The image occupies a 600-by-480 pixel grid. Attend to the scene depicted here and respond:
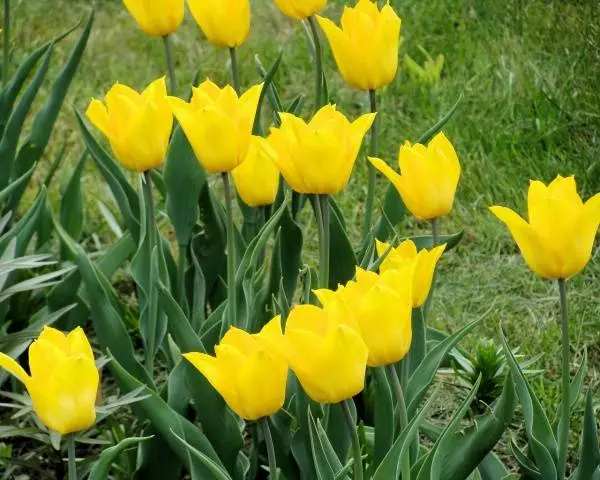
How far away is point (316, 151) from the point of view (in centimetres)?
155

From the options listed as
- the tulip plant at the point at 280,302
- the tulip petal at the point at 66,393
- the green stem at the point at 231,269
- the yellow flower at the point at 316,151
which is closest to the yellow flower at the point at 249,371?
the tulip plant at the point at 280,302

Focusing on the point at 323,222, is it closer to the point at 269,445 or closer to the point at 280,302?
the point at 280,302

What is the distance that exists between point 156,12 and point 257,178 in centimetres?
34

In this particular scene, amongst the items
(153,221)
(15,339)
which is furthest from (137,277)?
(15,339)

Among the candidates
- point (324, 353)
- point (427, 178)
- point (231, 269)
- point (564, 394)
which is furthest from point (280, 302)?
point (324, 353)

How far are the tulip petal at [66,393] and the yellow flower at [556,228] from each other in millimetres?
517

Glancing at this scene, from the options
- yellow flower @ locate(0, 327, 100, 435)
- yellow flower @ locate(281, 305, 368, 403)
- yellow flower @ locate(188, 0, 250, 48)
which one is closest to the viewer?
yellow flower @ locate(281, 305, 368, 403)

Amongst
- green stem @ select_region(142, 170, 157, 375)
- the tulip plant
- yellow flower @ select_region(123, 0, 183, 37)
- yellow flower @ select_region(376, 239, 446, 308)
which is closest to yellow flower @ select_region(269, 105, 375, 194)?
the tulip plant

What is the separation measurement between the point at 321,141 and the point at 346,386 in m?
0.36

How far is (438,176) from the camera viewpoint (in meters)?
1.63

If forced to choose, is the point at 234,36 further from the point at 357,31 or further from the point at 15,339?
the point at 15,339

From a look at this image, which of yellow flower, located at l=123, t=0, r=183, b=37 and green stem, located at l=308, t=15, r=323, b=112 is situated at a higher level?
yellow flower, located at l=123, t=0, r=183, b=37

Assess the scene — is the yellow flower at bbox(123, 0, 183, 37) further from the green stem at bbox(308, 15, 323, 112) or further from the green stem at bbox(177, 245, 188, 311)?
the green stem at bbox(177, 245, 188, 311)

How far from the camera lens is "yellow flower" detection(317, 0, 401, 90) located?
72.6 inches
